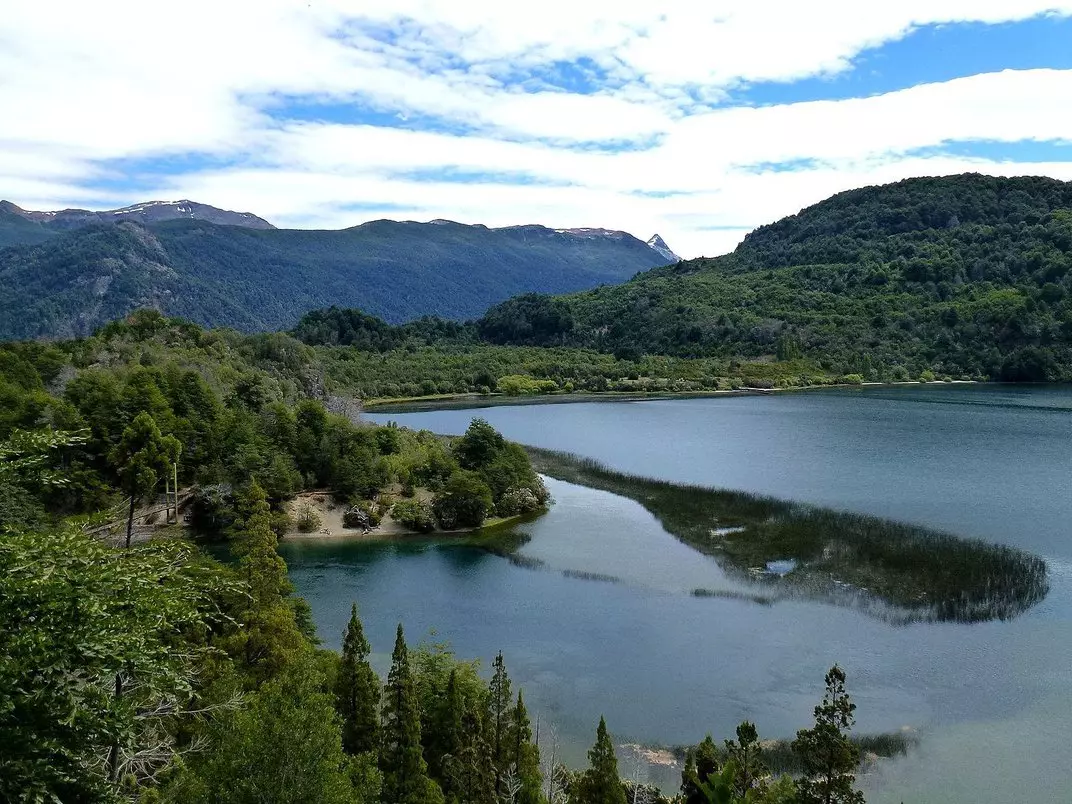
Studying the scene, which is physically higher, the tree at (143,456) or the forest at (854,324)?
the forest at (854,324)

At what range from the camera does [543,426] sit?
101438 millimetres

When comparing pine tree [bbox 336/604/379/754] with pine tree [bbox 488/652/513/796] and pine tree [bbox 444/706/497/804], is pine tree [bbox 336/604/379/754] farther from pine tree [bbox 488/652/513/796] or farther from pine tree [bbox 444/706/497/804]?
pine tree [bbox 488/652/513/796]

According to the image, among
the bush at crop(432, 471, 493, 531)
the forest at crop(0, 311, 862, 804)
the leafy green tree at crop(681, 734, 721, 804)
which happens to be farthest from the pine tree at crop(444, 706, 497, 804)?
the bush at crop(432, 471, 493, 531)

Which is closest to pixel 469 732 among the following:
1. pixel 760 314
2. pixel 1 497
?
pixel 1 497

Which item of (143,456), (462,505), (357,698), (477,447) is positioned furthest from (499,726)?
(477,447)

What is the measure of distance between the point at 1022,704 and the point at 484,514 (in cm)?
3305

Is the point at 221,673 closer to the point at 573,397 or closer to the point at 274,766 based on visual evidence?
the point at 274,766

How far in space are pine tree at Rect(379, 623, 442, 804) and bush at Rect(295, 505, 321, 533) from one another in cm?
3194

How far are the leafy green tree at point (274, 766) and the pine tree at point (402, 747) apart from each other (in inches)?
177

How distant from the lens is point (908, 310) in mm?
163750

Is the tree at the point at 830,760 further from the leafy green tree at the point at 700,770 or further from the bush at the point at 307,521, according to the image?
the bush at the point at 307,521

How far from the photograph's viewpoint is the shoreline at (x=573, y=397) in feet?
422

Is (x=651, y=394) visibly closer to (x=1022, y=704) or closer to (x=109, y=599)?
(x=1022, y=704)

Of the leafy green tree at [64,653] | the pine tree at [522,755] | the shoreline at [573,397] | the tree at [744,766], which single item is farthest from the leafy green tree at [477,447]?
the shoreline at [573,397]
